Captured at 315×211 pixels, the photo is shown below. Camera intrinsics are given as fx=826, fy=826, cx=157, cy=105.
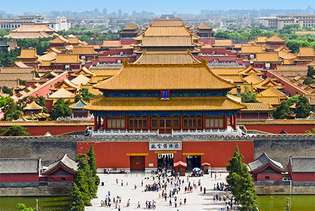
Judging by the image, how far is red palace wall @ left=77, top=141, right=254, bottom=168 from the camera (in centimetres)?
4462

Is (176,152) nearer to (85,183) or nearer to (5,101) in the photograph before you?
(85,183)

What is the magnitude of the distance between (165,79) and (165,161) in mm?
4594

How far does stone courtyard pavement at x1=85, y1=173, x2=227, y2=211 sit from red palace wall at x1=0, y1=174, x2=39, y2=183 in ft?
10.8

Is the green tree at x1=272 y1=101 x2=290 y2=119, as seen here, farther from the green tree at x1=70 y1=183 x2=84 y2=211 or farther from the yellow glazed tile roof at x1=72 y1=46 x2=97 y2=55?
the yellow glazed tile roof at x1=72 y1=46 x2=97 y2=55

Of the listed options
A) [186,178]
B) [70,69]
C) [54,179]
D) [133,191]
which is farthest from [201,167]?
[70,69]

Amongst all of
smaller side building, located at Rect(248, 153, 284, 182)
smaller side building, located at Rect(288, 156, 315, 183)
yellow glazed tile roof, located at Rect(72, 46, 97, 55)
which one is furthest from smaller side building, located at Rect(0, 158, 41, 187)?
yellow glazed tile roof, located at Rect(72, 46, 97, 55)

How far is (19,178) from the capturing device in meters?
40.9

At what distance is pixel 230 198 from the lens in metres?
38.2

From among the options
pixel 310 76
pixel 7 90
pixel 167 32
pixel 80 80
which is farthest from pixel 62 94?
pixel 310 76

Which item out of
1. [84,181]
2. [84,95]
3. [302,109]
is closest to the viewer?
[84,181]

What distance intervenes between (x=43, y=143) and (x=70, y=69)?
42794 millimetres

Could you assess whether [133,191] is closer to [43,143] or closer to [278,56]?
[43,143]

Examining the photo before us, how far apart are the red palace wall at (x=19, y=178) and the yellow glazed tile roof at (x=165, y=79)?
22.4 ft

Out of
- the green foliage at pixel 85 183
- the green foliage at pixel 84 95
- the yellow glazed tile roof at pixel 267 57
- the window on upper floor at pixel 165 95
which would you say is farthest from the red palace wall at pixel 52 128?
the yellow glazed tile roof at pixel 267 57
